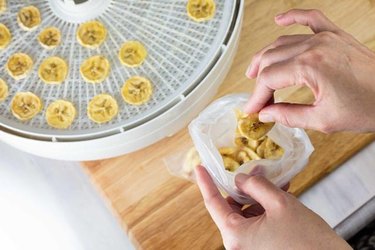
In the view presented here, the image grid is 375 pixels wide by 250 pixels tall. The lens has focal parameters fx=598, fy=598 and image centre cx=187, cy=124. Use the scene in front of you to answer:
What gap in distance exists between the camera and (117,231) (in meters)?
1.03

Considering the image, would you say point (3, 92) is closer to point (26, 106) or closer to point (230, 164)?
point (26, 106)

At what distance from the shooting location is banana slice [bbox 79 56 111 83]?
2.93 feet

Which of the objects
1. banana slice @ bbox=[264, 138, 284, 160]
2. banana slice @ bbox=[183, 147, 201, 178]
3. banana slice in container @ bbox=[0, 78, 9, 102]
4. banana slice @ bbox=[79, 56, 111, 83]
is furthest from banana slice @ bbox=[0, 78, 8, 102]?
banana slice @ bbox=[264, 138, 284, 160]

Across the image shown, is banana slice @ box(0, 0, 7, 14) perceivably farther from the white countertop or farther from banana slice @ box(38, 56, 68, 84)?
the white countertop

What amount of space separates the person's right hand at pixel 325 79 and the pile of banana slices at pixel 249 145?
98mm

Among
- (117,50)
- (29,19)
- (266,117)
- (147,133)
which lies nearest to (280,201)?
(266,117)

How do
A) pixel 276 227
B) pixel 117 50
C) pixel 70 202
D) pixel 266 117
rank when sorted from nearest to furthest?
pixel 276 227, pixel 266 117, pixel 117 50, pixel 70 202

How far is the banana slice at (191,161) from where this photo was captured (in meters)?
0.97

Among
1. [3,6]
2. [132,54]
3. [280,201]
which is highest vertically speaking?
[3,6]

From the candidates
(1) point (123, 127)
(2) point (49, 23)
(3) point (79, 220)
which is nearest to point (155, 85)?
(1) point (123, 127)

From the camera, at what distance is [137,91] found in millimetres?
882

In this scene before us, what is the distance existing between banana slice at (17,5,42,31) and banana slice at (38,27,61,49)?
0.07 feet

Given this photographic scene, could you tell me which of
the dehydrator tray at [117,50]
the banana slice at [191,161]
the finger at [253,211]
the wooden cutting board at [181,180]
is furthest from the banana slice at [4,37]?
the finger at [253,211]

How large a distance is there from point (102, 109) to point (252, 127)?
225 mm
